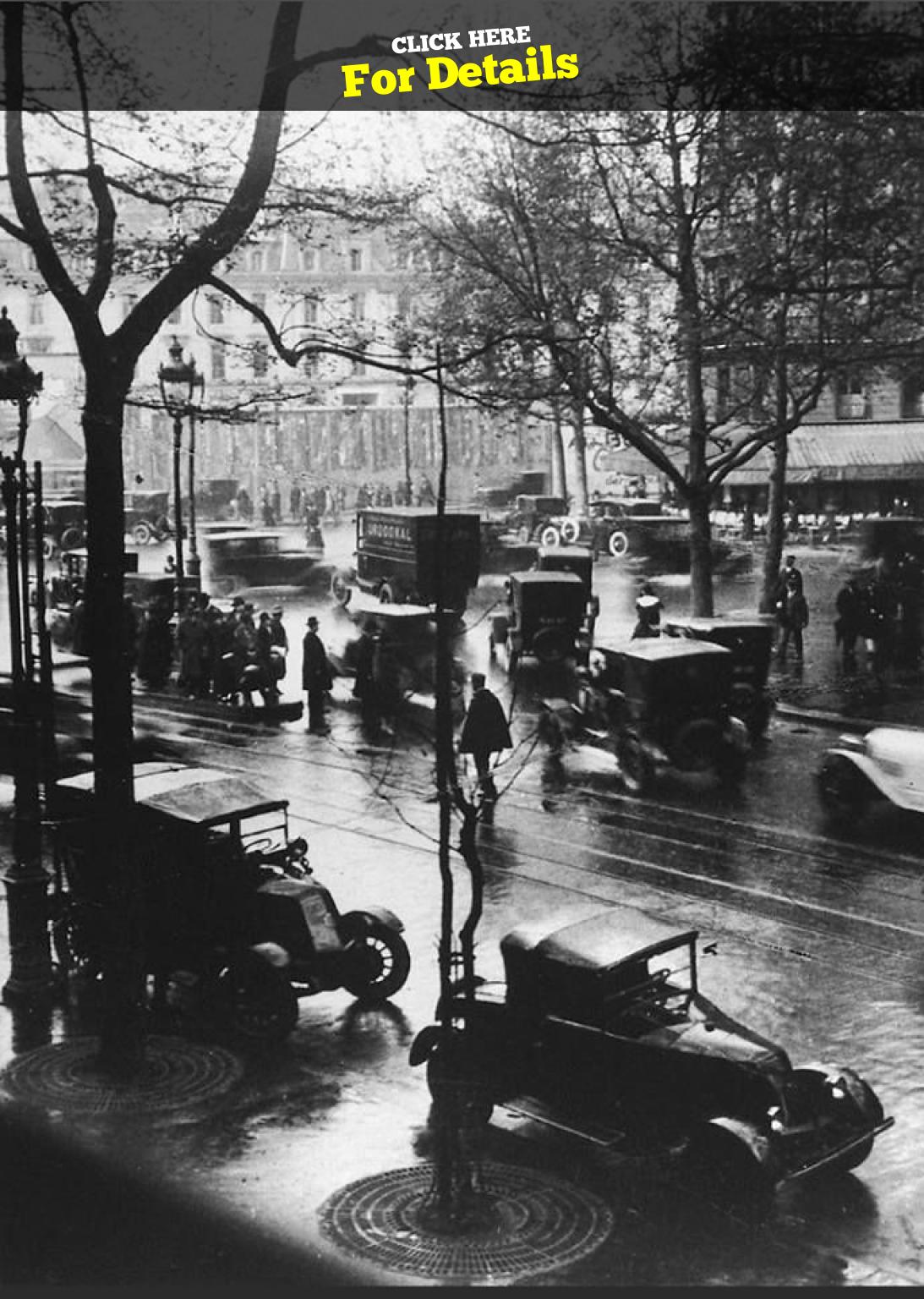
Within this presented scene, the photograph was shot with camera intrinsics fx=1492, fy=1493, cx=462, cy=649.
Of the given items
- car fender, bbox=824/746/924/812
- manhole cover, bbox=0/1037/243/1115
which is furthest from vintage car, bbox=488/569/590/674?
manhole cover, bbox=0/1037/243/1115

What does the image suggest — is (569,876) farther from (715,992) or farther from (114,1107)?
(114,1107)

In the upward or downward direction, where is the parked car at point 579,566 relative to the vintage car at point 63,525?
downward

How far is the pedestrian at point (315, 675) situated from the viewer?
8.55m

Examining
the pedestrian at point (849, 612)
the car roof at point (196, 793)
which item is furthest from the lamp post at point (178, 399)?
the pedestrian at point (849, 612)

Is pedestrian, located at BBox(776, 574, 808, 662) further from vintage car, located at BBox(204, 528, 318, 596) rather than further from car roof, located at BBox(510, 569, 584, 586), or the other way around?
vintage car, located at BBox(204, 528, 318, 596)

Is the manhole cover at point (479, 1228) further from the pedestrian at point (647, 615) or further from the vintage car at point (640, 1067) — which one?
the pedestrian at point (647, 615)

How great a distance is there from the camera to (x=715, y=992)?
24.4 ft

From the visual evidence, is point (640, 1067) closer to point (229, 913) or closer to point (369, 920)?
point (369, 920)

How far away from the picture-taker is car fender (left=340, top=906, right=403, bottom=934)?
307 inches

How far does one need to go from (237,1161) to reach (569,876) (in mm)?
2426

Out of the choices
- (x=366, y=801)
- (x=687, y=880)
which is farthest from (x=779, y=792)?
(x=366, y=801)

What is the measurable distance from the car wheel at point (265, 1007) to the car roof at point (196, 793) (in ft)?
2.87

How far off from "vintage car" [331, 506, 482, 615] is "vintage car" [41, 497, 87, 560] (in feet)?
4.68

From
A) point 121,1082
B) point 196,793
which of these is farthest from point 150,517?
A: point 121,1082
